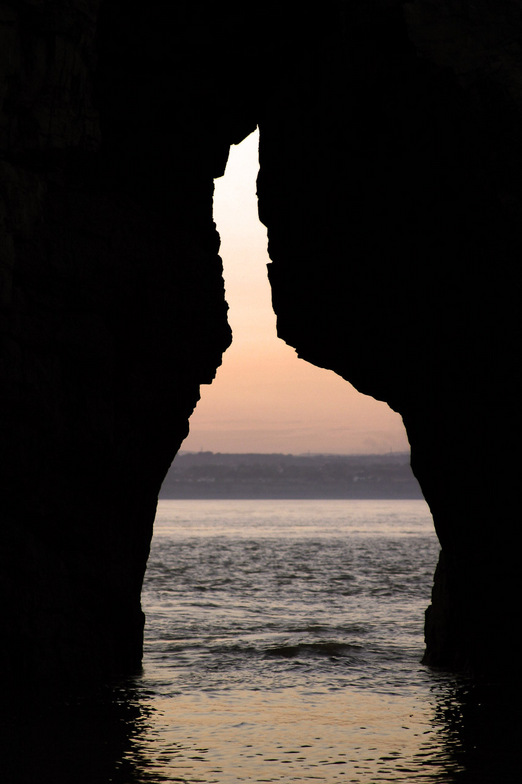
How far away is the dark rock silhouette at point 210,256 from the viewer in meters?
11.0

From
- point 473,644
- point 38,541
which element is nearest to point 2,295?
point 38,541

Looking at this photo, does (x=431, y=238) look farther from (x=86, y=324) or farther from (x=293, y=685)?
(x=293, y=685)

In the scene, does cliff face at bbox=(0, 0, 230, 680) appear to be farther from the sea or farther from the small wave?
the small wave

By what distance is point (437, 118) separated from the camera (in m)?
11.1

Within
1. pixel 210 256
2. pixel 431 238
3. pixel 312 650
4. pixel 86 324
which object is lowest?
pixel 312 650

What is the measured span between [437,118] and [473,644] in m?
6.75

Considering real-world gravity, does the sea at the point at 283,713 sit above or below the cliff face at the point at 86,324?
below

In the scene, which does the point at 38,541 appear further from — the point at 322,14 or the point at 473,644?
the point at 322,14

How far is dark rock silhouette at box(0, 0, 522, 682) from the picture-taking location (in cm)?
1102

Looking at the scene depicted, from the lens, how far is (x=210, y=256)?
531 inches

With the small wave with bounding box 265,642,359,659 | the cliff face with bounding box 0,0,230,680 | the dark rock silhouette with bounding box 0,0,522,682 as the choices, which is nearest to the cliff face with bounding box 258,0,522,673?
the dark rock silhouette with bounding box 0,0,522,682

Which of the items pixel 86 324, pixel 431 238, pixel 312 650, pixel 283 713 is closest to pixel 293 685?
pixel 283 713

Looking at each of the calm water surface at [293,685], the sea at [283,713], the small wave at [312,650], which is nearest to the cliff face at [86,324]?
the sea at [283,713]

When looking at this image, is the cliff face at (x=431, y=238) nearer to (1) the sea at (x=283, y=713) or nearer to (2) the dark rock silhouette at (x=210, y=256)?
(2) the dark rock silhouette at (x=210, y=256)
